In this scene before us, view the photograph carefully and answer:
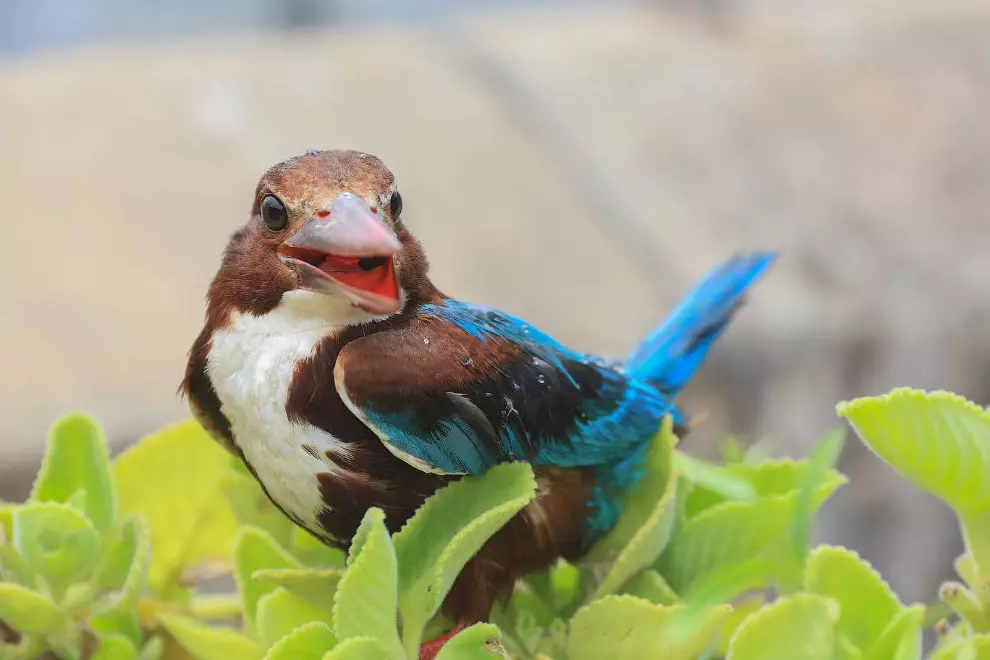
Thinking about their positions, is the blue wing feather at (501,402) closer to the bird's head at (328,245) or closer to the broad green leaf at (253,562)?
the bird's head at (328,245)

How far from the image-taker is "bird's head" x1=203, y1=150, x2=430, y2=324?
57 cm

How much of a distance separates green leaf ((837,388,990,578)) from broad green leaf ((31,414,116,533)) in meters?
0.43

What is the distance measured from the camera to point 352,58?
9.41 ft

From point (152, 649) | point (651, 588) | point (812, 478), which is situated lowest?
point (152, 649)

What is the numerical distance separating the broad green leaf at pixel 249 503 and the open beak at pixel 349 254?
0.62 feet

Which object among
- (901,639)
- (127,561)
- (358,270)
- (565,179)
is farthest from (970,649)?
(565,179)

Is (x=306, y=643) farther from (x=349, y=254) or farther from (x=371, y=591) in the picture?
→ (x=349, y=254)

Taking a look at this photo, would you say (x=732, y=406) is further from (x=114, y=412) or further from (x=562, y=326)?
(x=114, y=412)

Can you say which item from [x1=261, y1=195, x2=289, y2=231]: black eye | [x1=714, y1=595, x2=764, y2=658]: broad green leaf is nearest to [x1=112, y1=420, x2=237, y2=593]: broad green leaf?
[x1=261, y1=195, x2=289, y2=231]: black eye

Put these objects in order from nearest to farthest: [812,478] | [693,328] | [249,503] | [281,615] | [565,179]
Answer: [812,478] → [281,615] → [249,503] → [693,328] → [565,179]

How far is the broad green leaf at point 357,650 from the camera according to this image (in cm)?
53

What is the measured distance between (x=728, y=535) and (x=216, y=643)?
0.29 m

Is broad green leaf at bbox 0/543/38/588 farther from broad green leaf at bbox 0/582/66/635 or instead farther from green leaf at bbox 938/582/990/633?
green leaf at bbox 938/582/990/633

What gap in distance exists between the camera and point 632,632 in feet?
1.95
